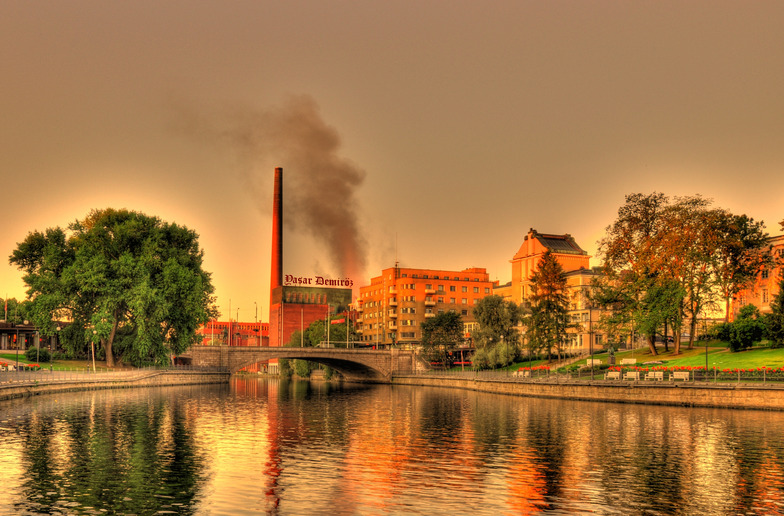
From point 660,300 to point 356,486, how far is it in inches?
3161

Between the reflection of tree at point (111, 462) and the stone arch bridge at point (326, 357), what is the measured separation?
71.9m

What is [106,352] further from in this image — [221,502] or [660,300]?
[221,502]

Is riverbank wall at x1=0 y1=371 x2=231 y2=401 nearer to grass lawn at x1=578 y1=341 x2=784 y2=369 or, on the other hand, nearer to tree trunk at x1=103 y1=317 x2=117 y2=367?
tree trunk at x1=103 y1=317 x2=117 y2=367

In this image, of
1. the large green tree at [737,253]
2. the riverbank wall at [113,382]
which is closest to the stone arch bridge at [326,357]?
the riverbank wall at [113,382]

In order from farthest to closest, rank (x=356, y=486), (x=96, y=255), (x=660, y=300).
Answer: (x=96, y=255) → (x=660, y=300) → (x=356, y=486)

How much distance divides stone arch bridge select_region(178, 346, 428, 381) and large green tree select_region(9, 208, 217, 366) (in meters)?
15.0

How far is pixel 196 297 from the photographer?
118000mm

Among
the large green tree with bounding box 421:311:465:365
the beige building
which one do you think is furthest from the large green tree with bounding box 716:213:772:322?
the large green tree with bounding box 421:311:465:365

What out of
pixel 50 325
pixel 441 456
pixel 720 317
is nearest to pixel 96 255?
pixel 50 325

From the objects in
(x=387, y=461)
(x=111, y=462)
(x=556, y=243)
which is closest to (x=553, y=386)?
(x=387, y=461)

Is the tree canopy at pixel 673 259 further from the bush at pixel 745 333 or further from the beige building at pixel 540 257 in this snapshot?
the beige building at pixel 540 257

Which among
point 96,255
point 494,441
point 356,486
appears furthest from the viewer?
point 96,255

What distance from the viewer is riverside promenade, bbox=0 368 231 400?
80.3m

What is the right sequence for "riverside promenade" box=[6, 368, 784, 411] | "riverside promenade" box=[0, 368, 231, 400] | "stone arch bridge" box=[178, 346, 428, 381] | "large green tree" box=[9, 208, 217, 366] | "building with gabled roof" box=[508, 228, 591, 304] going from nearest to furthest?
1. "riverside promenade" box=[6, 368, 784, 411]
2. "riverside promenade" box=[0, 368, 231, 400]
3. "large green tree" box=[9, 208, 217, 366]
4. "stone arch bridge" box=[178, 346, 428, 381]
5. "building with gabled roof" box=[508, 228, 591, 304]
